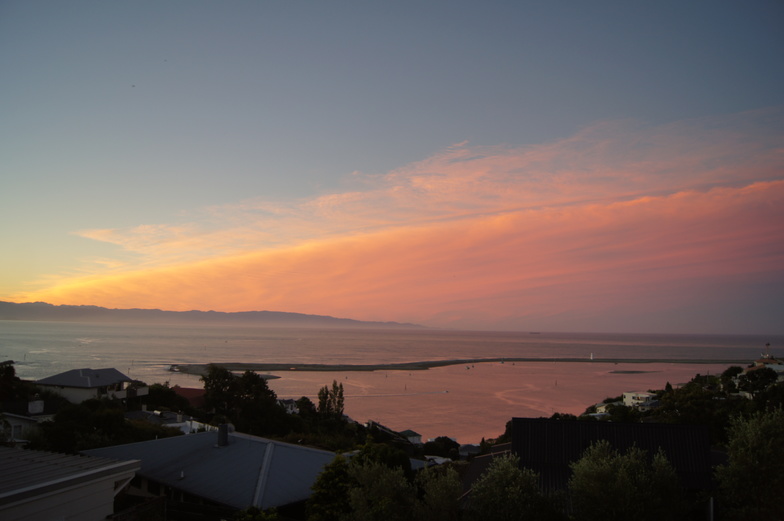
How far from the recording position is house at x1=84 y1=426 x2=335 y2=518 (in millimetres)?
11656

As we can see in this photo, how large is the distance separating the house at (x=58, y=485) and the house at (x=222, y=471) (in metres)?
3.08

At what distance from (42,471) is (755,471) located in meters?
11.2

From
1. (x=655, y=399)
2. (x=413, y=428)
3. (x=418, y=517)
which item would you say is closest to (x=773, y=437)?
(x=418, y=517)

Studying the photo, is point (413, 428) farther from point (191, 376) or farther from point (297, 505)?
point (191, 376)

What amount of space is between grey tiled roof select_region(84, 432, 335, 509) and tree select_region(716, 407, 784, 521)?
829cm

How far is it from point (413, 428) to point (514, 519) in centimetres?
2957

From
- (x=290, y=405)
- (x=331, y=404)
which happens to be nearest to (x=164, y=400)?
(x=290, y=405)

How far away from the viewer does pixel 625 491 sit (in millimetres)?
7836

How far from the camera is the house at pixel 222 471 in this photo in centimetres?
1166

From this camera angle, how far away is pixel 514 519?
25.8ft

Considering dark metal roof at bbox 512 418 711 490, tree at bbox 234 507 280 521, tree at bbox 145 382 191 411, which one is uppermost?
dark metal roof at bbox 512 418 711 490

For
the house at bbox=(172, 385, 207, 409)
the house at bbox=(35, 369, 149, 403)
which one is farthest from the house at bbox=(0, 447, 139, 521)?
the house at bbox=(172, 385, 207, 409)

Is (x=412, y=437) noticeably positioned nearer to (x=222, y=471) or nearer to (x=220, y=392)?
(x=220, y=392)

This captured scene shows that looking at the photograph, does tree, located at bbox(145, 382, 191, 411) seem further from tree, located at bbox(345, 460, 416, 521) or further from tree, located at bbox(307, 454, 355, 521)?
tree, located at bbox(345, 460, 416, 521)
